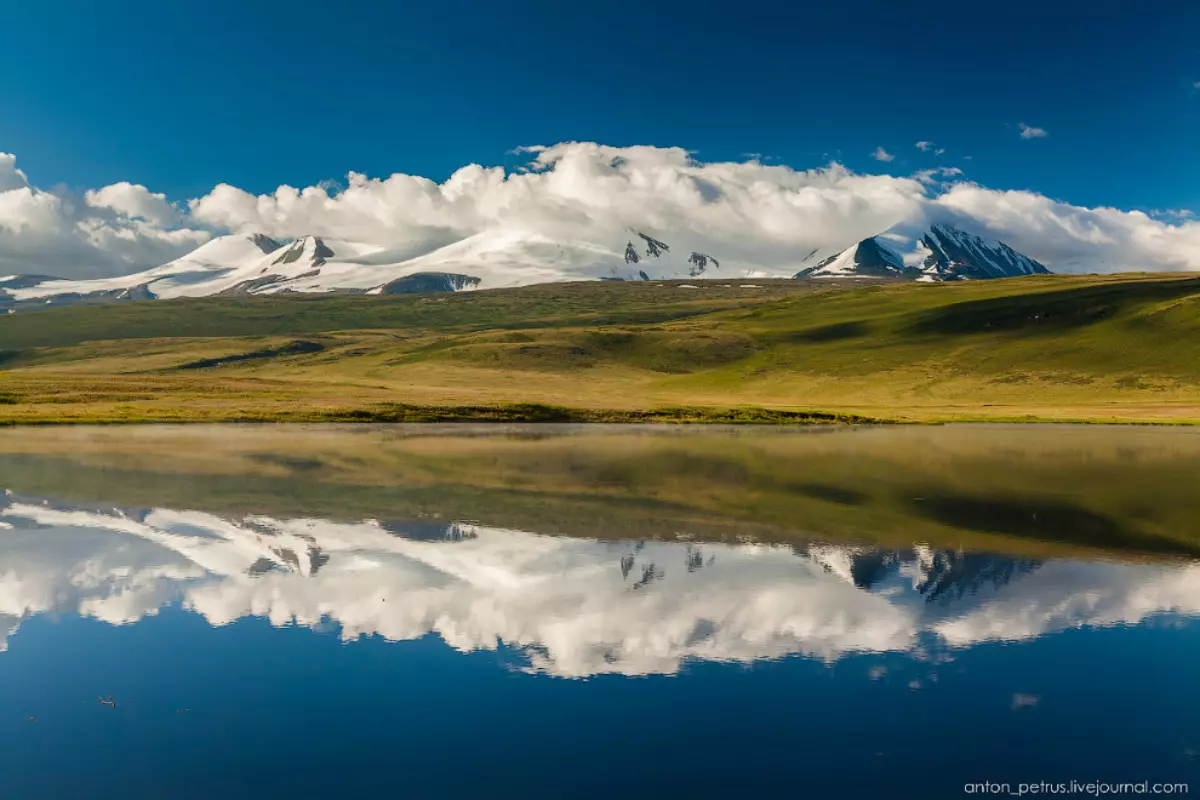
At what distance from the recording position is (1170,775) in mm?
13711

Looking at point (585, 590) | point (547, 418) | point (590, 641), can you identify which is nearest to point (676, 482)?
point (585, 590)

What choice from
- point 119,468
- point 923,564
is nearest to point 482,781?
point 923,564

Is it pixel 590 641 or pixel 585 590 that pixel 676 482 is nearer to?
pixel 585 590

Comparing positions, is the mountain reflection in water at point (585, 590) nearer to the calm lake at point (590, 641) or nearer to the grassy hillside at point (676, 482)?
the calm lake at point (590, 641)

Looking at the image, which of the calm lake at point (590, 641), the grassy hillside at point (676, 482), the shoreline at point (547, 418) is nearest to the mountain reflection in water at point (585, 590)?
the calm lake at point (590, 641)

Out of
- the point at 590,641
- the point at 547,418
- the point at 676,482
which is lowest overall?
the point at 676,482

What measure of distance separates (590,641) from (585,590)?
4.59 meters

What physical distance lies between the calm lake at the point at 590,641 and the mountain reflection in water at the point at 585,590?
13cm

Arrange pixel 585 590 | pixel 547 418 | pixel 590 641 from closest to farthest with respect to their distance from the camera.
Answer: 1. pixel 590 641
2. pixel 585 590
3. pixel 547 418

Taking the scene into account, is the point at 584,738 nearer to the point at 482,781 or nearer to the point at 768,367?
the point at 482,781

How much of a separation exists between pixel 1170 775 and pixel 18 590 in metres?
26.7

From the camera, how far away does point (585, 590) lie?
2506 cm

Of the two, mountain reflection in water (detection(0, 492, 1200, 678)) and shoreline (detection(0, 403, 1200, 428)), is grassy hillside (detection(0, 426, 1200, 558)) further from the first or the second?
shoreline (detection(0, 403, 1200, 428))

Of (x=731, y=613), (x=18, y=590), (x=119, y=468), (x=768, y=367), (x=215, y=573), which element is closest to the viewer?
(x=731, y=613)
